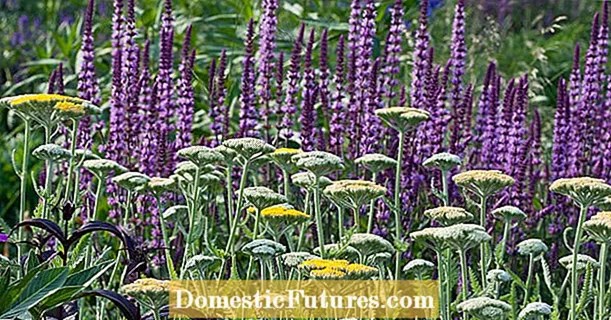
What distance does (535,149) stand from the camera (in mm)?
3635

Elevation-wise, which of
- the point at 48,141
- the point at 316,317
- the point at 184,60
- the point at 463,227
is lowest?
the point at 316,317

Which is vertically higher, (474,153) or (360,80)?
(360,80)

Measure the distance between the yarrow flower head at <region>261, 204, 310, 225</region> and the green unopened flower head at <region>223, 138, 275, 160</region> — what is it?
140 millimetres

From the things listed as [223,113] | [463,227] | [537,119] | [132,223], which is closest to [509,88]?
[537,119]

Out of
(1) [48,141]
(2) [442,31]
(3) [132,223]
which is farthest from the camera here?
(2) [442,31]

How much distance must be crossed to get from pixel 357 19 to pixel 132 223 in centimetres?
106

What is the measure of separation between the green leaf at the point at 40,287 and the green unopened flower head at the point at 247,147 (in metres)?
0.54

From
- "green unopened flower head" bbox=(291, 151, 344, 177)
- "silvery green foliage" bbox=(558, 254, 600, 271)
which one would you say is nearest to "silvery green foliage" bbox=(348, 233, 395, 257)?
"green unopened flower head" bbox=(291, 151, 344, 177)

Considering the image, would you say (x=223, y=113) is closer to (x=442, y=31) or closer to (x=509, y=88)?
(x=509, y=88)

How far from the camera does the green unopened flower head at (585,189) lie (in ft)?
6.53

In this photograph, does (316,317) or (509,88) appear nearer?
(316,317)

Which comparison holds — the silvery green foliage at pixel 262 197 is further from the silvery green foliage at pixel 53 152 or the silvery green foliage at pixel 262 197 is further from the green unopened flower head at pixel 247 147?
the silvery green foliage at pixel 53 152

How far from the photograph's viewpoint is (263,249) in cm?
198

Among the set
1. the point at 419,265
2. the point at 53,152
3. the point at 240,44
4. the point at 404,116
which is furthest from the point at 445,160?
the point at 240,44
